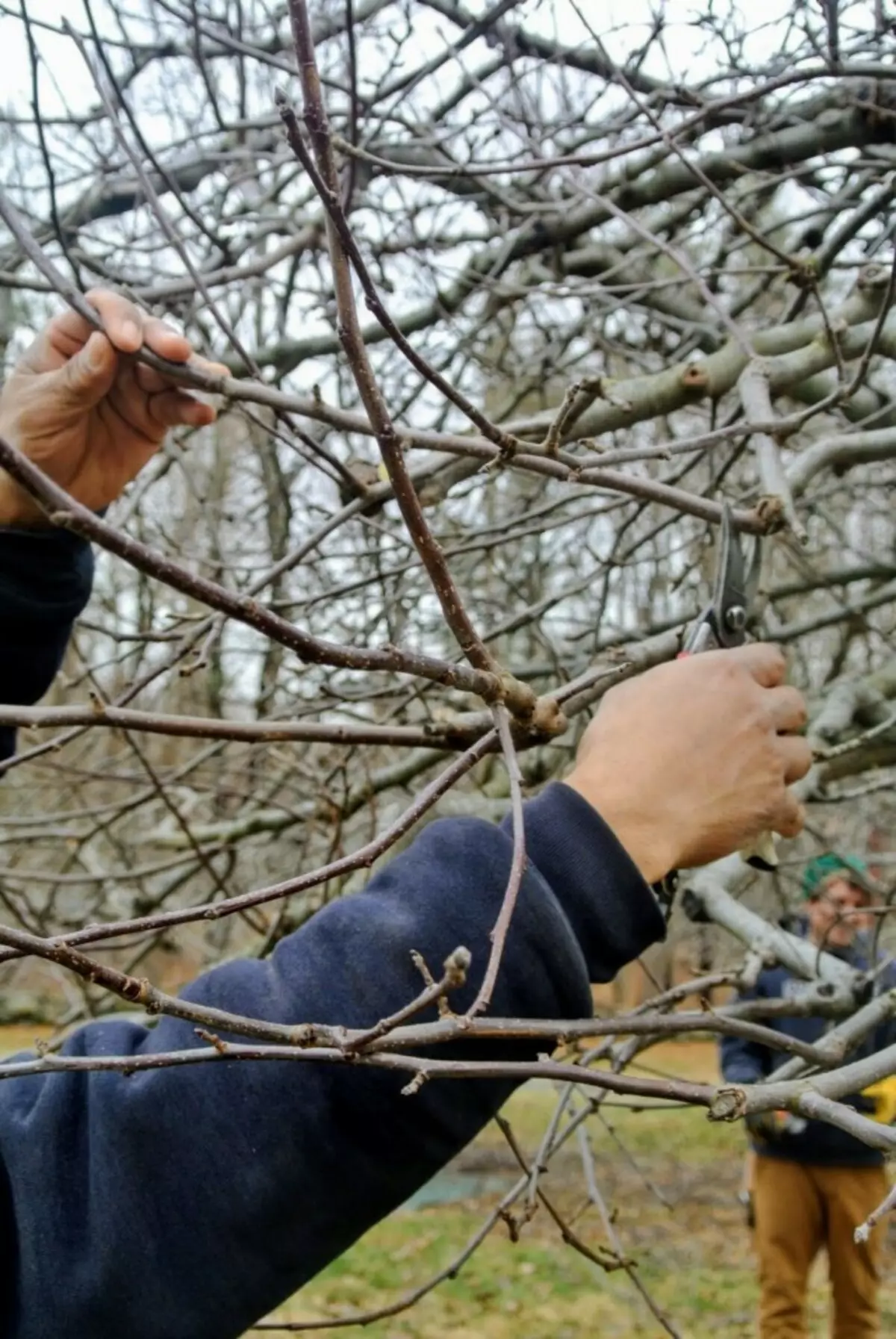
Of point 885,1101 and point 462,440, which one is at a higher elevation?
point 462,440

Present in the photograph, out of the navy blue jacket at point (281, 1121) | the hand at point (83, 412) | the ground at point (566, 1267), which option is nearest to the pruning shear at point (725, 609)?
the navy blue jacket at point (281, 1121)

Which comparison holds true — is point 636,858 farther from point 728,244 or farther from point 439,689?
point 728,244

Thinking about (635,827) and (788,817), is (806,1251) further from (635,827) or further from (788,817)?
(635,827)

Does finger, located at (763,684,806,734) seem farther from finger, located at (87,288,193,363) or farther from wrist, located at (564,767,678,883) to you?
finger, located at (87,288,193,363)

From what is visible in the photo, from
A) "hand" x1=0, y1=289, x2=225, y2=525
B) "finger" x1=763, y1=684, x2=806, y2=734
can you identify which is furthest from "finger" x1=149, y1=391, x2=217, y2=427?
"finger" x1=763, y1=684, x2=806, y2=734

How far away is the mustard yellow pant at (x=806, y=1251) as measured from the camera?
4578 mm

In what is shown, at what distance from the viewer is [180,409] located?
1729 millimetres

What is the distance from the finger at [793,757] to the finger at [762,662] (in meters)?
0.07

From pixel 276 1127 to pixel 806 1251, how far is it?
13.9 feet

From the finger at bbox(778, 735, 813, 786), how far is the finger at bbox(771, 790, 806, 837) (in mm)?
22

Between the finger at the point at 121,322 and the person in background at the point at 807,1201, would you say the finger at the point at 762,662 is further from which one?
the person in background at the point at 807,1201

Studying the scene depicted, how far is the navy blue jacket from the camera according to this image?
109 cm

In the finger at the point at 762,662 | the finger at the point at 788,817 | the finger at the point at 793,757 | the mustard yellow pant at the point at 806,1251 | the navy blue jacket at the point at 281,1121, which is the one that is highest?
the finger at the point at 762,662

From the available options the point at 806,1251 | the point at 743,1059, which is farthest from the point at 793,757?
the point at 806,1251
